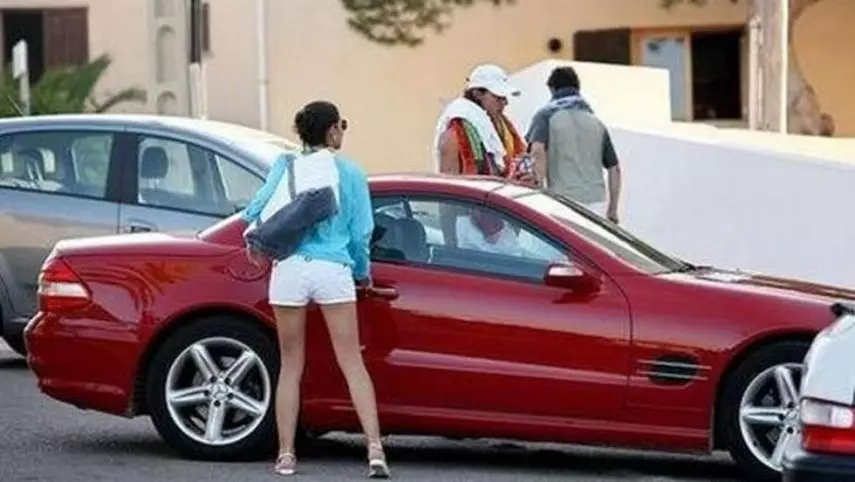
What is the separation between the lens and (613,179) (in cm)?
1465

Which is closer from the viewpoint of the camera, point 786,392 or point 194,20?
point 786,392

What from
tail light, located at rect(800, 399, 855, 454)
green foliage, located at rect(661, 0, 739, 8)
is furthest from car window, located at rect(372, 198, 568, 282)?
green foliage, located at rect(661, 0, 739, 8)

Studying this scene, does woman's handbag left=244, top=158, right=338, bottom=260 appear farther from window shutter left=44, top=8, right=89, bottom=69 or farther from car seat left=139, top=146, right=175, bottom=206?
window shutter left=44, top=8, right=89, bottom=69

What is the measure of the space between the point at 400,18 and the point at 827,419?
73.0 ft

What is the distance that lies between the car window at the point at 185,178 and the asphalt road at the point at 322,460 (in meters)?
2.03

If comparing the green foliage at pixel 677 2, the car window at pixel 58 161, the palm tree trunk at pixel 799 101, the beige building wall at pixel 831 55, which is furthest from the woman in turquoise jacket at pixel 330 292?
the beige building wall at pixel 831 55

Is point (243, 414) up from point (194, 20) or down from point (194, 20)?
down

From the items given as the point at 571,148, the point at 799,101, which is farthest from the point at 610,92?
the point at 571,148

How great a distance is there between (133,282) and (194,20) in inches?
418

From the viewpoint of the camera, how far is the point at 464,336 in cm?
1004

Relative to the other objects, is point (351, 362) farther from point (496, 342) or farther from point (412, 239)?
point (412, 239)

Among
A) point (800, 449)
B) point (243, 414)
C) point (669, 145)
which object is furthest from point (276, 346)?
point (669, 145)

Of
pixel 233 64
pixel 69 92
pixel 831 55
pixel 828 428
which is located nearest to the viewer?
pixel 828 428

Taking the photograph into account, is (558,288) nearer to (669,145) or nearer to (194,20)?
(669,145)
